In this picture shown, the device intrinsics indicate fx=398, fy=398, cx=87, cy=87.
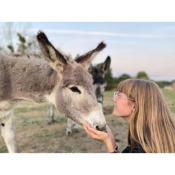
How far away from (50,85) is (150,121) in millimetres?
751

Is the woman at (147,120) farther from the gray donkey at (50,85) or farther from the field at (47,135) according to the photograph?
the field at (47,135)

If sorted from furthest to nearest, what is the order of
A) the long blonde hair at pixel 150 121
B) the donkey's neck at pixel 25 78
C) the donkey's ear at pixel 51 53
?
the donkey's neck at pixel 25 78
the donkey's ear at pixel 51 53
the long blonde hair at pixel 150 121

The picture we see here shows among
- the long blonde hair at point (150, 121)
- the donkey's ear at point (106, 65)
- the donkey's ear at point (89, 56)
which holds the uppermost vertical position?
the donkey's ear at point (89, 56)

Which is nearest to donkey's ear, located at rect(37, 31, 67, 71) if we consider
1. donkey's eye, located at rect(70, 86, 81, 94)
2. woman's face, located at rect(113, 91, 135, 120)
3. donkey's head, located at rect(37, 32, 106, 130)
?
Answer: donkey's head, located at rect(37, 32, 106, 130)

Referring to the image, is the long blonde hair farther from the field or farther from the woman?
the field

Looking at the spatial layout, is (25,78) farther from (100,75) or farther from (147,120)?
(147,120)

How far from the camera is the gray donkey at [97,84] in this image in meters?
1.91

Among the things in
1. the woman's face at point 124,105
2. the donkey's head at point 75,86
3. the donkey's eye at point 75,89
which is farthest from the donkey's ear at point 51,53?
the woman's face at point 124,105

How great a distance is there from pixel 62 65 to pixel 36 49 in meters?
0.15

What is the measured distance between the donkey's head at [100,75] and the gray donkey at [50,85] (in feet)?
0.12

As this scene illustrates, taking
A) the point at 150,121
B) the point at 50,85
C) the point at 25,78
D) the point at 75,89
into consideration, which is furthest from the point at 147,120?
the point at 25,78

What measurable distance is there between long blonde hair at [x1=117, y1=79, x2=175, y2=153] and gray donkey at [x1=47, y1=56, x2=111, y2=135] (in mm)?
581

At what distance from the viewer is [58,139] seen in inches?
78.1
